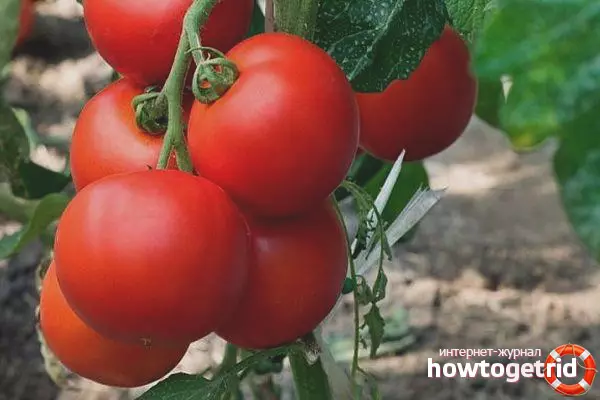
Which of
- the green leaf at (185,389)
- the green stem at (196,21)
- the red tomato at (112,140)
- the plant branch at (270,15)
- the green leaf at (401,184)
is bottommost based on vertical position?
the green leaf at (401,184)

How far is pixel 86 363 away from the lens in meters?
0.59

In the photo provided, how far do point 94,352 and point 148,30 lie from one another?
0.20 metres

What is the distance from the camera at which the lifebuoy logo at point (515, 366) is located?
3.95ft

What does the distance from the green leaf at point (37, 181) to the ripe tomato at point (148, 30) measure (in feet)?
1.82

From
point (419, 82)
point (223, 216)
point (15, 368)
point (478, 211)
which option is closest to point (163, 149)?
point (223, 216)

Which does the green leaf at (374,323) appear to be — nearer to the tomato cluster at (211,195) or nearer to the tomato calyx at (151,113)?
the tomato cluster at (211,195)

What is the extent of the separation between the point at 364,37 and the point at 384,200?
0.22 m

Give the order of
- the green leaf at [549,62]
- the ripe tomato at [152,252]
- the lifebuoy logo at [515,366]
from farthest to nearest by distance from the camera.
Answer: the lifebuoy logo at [515,366] < the ripe tomato at [152,252] < the green leaf at [549,62]

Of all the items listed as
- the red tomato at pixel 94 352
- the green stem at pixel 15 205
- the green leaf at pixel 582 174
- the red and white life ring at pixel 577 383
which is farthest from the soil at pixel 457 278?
the green leaf at pixel 582 174

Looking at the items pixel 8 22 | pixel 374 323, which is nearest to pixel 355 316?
pixel 374 323

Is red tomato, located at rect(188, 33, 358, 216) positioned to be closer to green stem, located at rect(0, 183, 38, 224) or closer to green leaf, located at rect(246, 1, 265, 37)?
green leaf, located at rect(246, 1, 265, 37)

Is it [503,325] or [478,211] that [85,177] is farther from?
[478,211]

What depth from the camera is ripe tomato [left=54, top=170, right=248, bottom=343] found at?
458 millimetres

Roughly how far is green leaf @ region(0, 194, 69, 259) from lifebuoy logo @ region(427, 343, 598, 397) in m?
0.62
